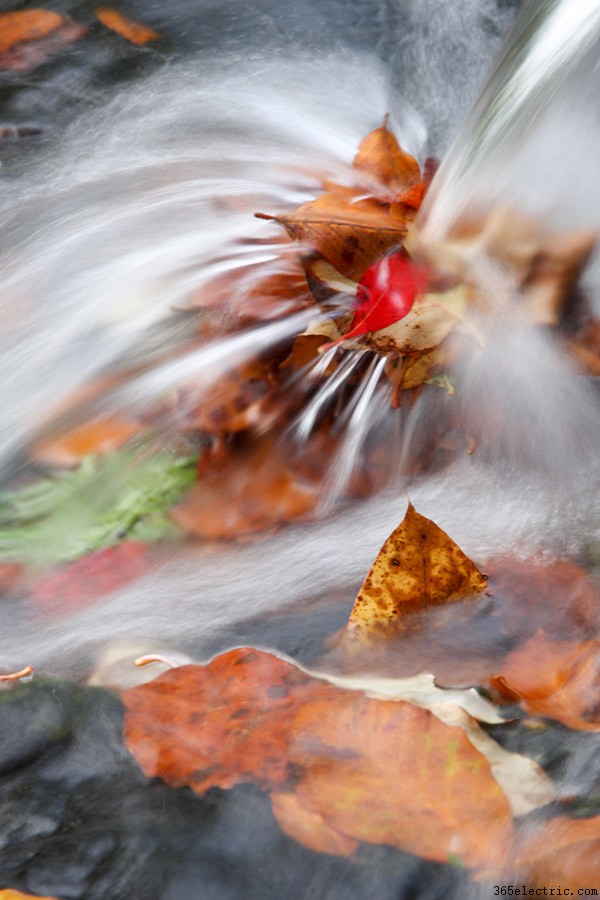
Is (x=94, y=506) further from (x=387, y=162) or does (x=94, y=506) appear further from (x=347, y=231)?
(x=387, y=162)

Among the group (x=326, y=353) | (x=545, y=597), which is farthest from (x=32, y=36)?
(x=545, y=597)

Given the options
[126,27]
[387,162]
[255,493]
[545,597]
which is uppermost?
[387,162]

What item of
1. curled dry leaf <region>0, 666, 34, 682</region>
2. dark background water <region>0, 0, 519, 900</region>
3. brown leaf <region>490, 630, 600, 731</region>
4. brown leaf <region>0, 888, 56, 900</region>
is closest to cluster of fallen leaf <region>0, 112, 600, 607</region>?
curled dry leaf <region>0, 666, 34, 682</region>

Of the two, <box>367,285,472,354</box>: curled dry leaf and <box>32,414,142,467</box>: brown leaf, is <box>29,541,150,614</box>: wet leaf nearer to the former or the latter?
<box>32,414,142,467</box>: brown leaf

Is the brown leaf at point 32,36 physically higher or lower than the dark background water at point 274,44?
lower

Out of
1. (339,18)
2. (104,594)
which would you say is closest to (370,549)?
(104,594)

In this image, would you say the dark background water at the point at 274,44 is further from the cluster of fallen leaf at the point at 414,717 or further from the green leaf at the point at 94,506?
the cluster of fallen leaf at the point at 414,717

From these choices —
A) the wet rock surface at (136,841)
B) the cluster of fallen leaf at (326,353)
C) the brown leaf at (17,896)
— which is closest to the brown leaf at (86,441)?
the cluster of fallen leaf at (326,353)
